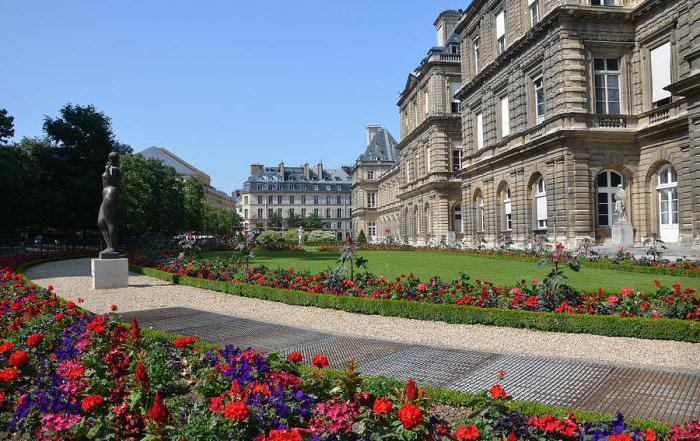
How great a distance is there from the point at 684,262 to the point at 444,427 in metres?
14.8

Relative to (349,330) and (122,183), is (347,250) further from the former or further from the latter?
(122,183)

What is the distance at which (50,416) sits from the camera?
374 centimetres

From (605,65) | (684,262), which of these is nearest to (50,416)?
(684,262)

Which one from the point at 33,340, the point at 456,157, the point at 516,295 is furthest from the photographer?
the point at 456,157

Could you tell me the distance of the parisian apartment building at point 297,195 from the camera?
10338cm

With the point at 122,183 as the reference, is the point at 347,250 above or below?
below

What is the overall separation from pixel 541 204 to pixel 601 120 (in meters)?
4.84

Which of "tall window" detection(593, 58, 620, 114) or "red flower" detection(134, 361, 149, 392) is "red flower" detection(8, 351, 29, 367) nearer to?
"red flower" detection(134, 361, 149, 392)

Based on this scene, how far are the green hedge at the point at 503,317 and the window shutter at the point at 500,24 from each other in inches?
937

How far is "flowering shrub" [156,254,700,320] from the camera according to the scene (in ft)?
26.1

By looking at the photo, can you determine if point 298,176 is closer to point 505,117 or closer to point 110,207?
point 505,117

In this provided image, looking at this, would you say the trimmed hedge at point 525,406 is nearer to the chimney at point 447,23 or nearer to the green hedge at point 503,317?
the green hedge at point 503,317

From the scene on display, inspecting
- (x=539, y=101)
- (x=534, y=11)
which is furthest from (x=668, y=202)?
(x=534, y=11)

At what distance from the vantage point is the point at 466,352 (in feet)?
21.7
